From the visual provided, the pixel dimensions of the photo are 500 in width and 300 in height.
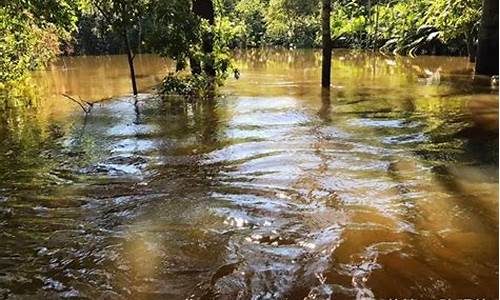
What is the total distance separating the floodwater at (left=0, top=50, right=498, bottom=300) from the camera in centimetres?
388

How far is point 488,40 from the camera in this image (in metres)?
16.5

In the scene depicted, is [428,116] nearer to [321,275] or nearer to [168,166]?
[168,166]

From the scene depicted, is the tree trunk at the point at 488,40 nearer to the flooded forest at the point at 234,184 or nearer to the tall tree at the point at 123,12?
the flooded forest at the point at 234,184

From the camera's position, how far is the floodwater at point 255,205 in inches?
153

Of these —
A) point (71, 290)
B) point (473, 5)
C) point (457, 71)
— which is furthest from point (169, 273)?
point (473, 5)

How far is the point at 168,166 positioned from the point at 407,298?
13.6 feet

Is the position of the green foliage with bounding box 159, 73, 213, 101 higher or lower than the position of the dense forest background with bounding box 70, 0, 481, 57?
lower

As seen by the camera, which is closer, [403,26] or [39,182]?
[39,182]

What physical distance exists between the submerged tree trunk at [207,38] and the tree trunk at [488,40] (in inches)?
330

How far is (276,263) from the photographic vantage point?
4109mm

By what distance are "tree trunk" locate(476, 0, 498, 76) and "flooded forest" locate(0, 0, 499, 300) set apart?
9.47 ft

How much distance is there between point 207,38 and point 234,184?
801cm

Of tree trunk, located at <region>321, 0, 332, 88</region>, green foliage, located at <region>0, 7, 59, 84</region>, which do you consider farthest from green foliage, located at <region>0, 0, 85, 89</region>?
tree trunk, located at <region>321, 0, 332, 88</region>

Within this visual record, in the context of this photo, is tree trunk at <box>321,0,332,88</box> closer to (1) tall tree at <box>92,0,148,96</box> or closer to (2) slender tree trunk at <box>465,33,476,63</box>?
(1) tall tree at <box>92,0,148,96</box>
